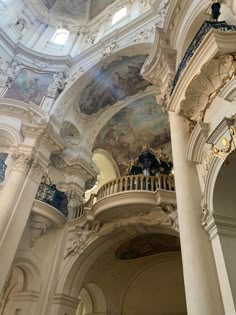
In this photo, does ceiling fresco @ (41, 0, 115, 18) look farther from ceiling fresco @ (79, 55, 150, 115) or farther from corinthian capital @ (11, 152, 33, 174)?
corinthian capital @ (11, 152, 33, 174)

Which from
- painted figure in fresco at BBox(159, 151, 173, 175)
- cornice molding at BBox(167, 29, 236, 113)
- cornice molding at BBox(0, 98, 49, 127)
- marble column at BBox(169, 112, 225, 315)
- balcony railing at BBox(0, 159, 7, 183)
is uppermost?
cornice molding at BBox(0, 98, 49, 127)

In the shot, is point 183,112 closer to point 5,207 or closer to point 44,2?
point 5,207

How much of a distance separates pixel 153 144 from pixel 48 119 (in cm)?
639

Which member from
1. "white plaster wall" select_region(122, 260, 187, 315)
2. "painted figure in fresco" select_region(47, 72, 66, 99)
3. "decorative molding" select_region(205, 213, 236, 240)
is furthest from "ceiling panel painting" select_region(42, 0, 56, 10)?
"decorative molding" select_region(205, 213, 236, 240)

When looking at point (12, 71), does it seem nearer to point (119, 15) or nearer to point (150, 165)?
point (119, 15)

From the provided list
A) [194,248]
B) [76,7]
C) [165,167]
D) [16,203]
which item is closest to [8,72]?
[16,203]

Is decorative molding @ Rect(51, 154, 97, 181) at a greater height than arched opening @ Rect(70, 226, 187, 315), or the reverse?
decorative molding @ Rect(51, 154, 97, 181)

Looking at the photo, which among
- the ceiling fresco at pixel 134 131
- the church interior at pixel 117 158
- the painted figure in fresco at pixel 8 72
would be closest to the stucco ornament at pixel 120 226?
the church interior at pixel 117 158

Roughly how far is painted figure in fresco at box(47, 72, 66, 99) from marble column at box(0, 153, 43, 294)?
388 centimetres

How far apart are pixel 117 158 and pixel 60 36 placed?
7.99 metres

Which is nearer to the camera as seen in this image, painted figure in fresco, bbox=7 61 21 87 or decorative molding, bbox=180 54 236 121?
decorative molding, bbox=180 54 236 121

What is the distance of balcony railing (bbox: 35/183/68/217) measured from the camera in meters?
10.4

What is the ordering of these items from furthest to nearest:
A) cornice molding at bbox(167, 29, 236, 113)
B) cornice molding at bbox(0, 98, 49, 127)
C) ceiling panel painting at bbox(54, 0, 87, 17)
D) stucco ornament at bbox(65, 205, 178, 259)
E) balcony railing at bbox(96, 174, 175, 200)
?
ceiling panel painting at bbox(54, 0, 87, 17), cornice molding at bbox(0, 98, 49, 127), balcony railing at bbox(96, 174, 175, 200), stucco ornament at bbox(65, 205, 178, 259), cornice molding at bbox(167, 29, 236, 113)

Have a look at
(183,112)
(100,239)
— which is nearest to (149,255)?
(100,239)
